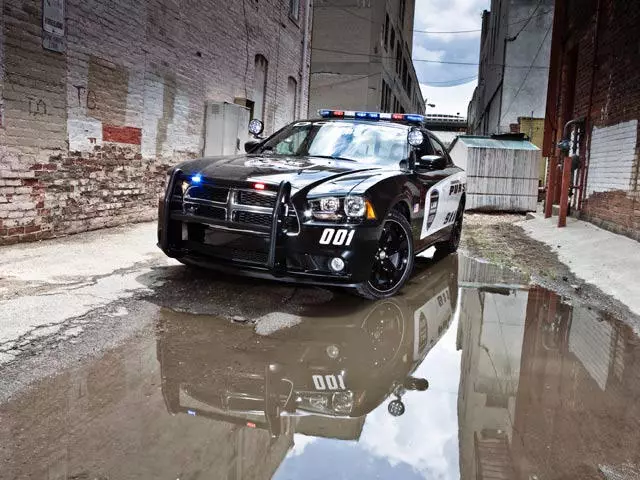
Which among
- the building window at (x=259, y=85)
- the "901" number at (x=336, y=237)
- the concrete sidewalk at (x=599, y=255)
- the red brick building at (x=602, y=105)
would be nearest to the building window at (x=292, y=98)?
the building window at (x=259, y=85)

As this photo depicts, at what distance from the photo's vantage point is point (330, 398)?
300 centimetres

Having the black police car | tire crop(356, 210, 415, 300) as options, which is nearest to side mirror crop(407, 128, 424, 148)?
the black police car

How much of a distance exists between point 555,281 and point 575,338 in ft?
7.30

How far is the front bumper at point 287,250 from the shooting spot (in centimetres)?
441

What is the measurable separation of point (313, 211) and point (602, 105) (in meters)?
8.89

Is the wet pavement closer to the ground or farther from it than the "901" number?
closer to the ground

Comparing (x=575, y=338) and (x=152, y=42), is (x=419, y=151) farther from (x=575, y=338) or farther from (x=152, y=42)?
(x=152, y=42)

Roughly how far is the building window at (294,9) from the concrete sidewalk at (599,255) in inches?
356

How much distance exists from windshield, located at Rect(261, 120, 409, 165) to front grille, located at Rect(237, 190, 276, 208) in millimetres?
1315

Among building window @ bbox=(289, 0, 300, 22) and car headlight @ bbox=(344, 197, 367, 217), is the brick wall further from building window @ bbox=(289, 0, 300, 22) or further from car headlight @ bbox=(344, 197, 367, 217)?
car headlight @ bbox=(344, 197, 367, 217)

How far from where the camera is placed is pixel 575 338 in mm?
4371

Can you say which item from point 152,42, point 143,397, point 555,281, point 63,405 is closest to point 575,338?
point 555,281

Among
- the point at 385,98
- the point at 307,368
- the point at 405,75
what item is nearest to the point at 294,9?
the point at 307,368

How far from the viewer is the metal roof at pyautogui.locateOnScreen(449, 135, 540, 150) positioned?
15875mm
